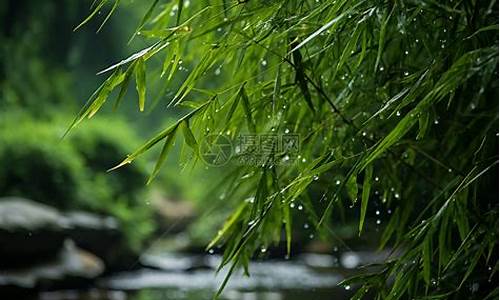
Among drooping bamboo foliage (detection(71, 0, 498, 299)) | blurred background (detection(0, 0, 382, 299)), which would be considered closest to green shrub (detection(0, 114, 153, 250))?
blurred background (detection(0, 0, 382, 299))

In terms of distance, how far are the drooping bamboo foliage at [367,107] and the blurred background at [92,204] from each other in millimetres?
979

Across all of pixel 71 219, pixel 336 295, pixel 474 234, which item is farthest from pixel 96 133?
pixel 474 234

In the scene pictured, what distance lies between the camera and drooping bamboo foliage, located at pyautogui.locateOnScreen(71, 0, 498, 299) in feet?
3.82

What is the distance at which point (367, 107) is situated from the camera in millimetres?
1641

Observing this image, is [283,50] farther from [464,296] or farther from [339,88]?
[464,296]

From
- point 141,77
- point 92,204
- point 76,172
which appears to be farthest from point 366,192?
point 92,204

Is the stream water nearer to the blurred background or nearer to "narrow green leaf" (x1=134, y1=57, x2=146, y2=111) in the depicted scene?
the blurred background

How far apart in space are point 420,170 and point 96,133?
14.2 ft

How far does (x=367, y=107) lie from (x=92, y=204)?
13.7ft

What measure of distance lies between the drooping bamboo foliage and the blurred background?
3.21ft

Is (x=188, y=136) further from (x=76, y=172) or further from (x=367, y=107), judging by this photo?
(x=76, y=172)

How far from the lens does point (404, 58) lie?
5.11ft

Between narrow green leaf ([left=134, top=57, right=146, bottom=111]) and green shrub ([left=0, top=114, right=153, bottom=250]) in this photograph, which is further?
green shrub ([left=0, top=114, right=153, bottom=250])

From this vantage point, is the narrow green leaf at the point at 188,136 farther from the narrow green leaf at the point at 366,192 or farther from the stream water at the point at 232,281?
the stream water at the point at 232,281
